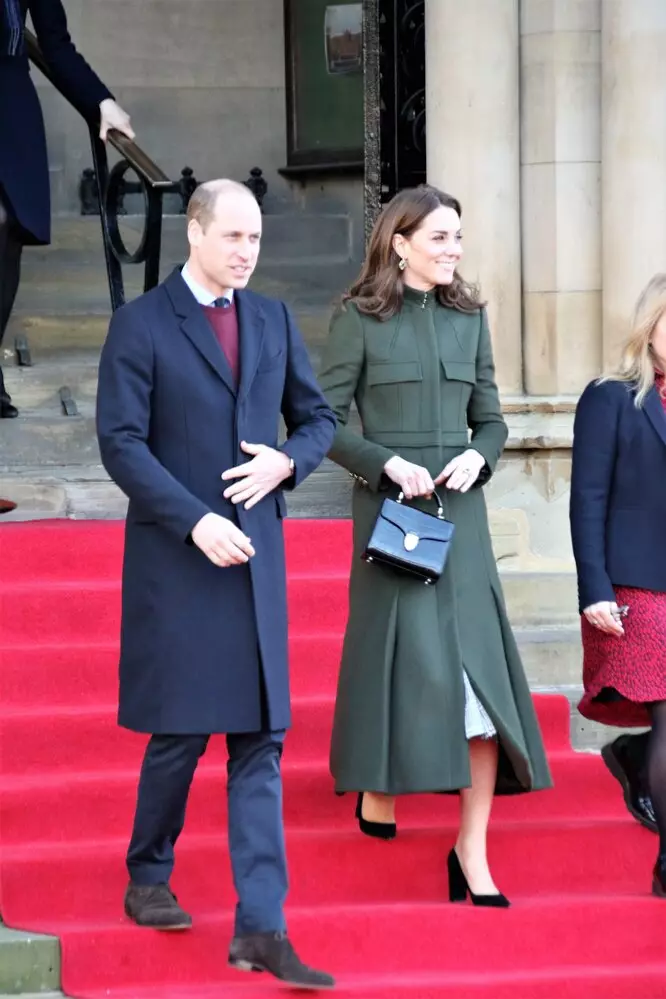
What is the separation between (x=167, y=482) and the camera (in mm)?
4934

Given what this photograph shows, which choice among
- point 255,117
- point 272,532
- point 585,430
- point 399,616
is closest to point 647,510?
point 585,430

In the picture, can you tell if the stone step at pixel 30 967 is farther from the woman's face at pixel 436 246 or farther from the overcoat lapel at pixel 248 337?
the woman's face at pixel 436 246

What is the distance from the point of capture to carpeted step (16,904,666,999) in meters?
5.22

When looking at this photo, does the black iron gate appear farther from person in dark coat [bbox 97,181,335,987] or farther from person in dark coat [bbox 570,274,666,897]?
person in dark coat [bbox 97,181,335,987]

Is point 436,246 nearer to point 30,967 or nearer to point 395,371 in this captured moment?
point 395,371

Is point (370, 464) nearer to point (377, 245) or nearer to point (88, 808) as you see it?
point (377, 245)

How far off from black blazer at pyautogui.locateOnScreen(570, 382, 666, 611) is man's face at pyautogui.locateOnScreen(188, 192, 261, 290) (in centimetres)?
112

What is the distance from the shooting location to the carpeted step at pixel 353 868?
5.53 m

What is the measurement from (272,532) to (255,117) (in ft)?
17.4

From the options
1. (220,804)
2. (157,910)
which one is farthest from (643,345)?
(157,910)

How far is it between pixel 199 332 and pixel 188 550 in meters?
0.50

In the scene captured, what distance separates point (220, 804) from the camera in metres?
5.95

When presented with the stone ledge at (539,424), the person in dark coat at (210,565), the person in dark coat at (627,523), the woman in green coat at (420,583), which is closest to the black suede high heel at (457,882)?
the woman in green coat at (420,583)

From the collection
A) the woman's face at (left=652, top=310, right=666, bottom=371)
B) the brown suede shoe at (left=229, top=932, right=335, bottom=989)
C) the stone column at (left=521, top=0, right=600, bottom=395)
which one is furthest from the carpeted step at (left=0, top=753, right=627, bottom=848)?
the stone column at (left=521, top=0, right=600, bottom=395)
